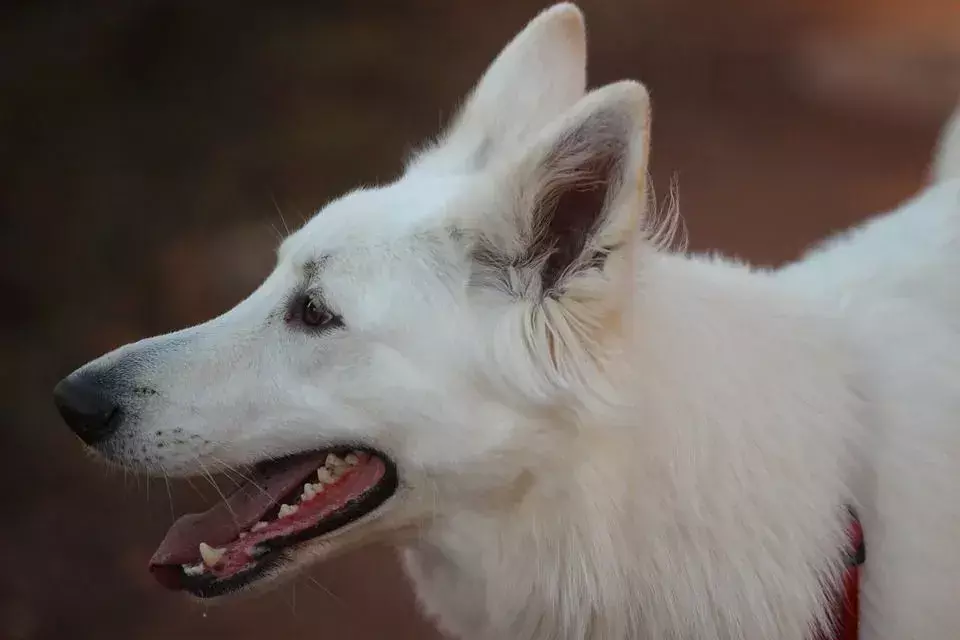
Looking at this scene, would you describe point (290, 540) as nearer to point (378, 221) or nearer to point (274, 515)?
point (274, 515)

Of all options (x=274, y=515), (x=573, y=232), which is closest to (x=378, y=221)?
(x=573, y=232)

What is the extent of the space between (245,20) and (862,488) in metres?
4.57

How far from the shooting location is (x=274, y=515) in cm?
156

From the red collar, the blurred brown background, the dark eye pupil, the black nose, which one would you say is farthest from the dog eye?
the blurred brown background

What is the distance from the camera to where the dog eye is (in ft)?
5.05

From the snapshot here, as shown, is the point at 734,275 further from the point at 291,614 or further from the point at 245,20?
the point at 245,20

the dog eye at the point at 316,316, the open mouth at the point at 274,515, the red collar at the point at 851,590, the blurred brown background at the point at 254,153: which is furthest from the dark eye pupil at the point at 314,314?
the blurred brown background at the point at 254,153

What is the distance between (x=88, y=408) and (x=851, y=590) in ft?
4.40

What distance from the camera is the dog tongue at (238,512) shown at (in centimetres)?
156

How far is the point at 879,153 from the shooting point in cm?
518

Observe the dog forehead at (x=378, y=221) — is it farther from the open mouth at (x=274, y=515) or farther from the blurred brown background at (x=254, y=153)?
the blurred brown background at (x=254, y=153)

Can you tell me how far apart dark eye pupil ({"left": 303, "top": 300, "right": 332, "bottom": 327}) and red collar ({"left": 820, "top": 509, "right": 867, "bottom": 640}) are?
0.96 m

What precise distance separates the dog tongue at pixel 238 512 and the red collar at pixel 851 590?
0.90 meters

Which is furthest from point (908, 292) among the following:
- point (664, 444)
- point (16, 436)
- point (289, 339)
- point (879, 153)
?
point (879, 153)
